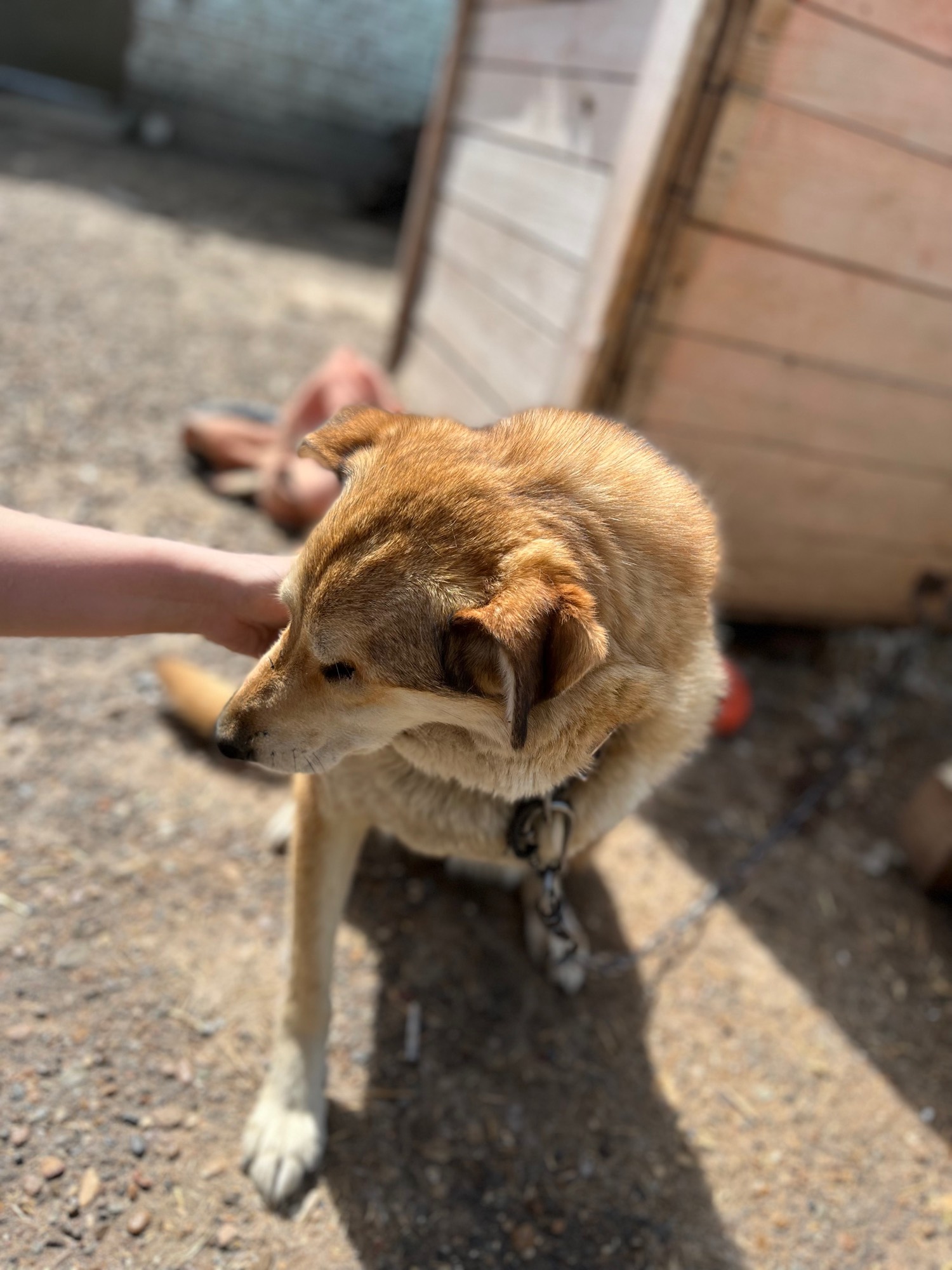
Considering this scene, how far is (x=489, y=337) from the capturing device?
4.04m

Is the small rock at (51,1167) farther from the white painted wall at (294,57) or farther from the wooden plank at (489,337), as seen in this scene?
the white painted wall at (294,57)

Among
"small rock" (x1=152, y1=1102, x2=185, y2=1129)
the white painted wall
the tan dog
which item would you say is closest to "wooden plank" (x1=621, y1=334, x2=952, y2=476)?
the tan dog

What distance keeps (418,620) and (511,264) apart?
3.07 m

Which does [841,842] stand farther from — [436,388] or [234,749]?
[436,388]

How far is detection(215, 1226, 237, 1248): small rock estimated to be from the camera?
5.41 ft

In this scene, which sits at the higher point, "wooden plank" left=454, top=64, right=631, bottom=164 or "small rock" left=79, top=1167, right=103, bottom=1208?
"wooden plank" left=454, top=64, right=631, bottom=164

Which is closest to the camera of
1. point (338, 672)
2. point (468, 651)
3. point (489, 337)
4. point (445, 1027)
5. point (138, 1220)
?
point (468, 651)

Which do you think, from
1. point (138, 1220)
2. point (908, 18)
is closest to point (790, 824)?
point (138, 1220)

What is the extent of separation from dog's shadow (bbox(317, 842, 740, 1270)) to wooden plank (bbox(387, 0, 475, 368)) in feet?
13.3

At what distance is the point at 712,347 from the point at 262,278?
4871mm

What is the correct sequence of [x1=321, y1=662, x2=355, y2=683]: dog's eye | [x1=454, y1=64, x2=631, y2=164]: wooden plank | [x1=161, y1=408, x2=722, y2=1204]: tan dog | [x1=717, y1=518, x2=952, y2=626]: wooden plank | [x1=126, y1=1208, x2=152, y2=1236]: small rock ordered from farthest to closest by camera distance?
[x1=717, y1=518, x2=952, y2=626]: wooden plank
[x1=454, y1=64, x2=631, y2=164]: wooden plank
[x1=126, y1=1208, x2=152, y2=1236]: small rock
[x1=321, y1=662, x2=355, y2=683]: dog's eye
[x1=161, y1=408, x2=722, y2=1204]: tan dog

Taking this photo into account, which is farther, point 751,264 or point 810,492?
point 810,492

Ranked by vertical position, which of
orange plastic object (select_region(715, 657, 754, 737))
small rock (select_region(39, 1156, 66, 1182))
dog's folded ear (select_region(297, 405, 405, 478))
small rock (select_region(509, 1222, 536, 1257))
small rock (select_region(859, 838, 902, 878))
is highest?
dog's folded ear (select_region(297, 405, 405, 478))

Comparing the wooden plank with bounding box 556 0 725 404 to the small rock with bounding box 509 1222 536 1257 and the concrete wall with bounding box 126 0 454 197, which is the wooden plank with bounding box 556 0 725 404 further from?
the concrete wall with bounding box 126 0 454 197
